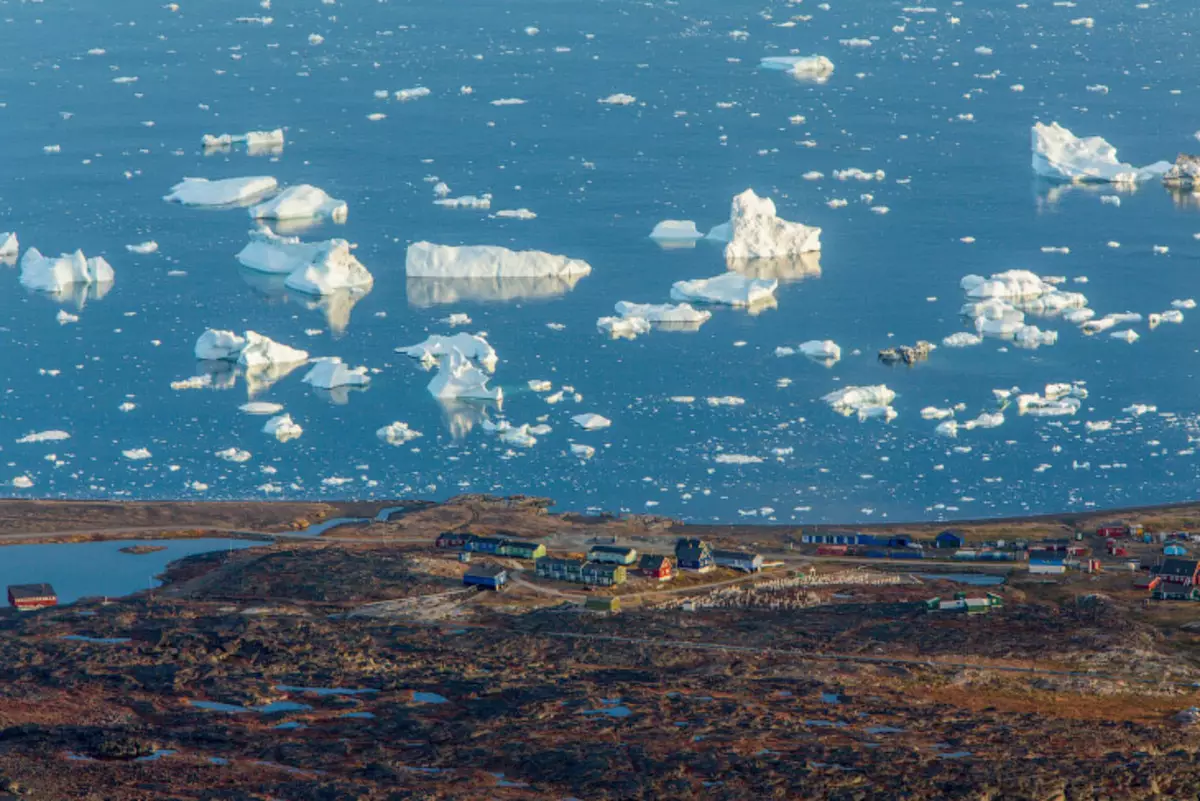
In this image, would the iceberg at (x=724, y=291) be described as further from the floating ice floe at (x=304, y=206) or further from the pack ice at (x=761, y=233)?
the floating ice floe at (x=304, y=206)

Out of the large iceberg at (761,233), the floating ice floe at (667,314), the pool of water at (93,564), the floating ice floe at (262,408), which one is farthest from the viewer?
the large iceberg at (761,233)

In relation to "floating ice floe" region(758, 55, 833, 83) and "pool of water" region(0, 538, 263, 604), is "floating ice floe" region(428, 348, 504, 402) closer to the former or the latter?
"pool of water" region(0, 538, 263, 604)

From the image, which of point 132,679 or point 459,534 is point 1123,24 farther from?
point 132,679

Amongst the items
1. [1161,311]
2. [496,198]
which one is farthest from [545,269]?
[1161,311]

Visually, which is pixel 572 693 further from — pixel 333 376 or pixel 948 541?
pixel 333 376

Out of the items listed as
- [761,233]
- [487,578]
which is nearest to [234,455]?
[487,578]

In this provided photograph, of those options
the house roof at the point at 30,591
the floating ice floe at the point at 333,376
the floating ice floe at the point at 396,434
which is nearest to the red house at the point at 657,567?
the house roof at the point at 30,591

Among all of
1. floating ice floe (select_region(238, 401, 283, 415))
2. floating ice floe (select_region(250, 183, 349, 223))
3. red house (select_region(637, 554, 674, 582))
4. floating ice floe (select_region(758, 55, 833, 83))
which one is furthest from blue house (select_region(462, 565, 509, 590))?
floating ice floe (select_region(758, 55, 833, 83))
